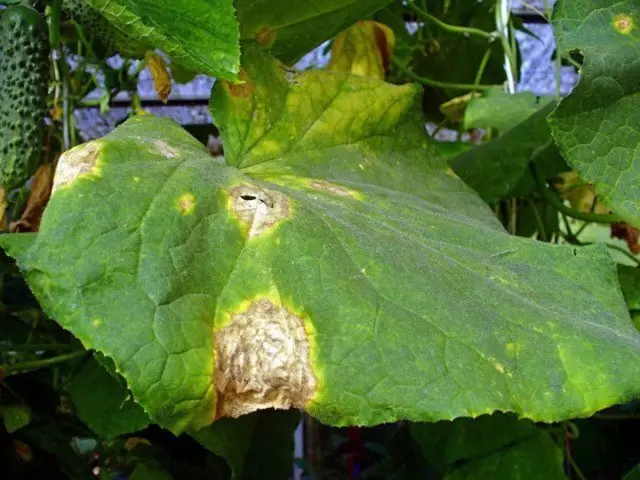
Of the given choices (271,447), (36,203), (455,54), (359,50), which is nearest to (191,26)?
(36,203)

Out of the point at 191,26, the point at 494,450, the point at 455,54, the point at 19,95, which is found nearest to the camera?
the point at 191,26

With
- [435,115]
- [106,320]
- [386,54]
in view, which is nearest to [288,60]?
[386,54]

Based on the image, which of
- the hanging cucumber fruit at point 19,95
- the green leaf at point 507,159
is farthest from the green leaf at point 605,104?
the hanging cucumber fruit at point 19,95

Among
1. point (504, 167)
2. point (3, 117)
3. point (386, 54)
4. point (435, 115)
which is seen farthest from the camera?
point (435, 115)

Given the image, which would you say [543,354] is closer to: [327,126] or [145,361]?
[145,361]

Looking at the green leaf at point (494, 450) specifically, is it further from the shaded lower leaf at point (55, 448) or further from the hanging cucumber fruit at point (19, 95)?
the hanging cucumber fruit at point (19, 95)

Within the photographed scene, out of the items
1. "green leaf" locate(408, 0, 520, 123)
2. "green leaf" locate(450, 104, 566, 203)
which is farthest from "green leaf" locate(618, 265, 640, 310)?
"green leaf" locate(408, 0, 520, 123)

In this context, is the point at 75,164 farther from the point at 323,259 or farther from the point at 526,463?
the point at 526,463
